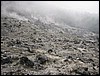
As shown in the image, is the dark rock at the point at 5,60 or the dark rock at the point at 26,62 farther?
the dark rock at the point at 5,60

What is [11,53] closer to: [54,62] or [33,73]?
Result: [54,62]

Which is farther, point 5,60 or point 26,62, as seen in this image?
point 5,60

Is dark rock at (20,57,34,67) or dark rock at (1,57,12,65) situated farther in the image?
dark rock at (1,57,12,65)

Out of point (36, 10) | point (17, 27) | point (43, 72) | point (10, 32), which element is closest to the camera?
point (43, 72)

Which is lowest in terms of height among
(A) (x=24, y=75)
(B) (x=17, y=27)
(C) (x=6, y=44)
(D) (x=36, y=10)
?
(A) (x=24, y=75)

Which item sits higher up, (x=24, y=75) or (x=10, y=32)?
(x=10, y=32)

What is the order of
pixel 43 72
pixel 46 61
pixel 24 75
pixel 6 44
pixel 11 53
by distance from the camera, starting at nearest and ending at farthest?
pixel 24 75 → pixel 43 72 → pixel 46 61 → pixel 11 53 → pixel 6 44

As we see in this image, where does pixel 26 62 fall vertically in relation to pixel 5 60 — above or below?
below

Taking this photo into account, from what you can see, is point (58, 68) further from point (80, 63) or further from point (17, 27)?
point (17, 27)

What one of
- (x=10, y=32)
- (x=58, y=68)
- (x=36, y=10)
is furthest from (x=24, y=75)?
(x=36, y=10)

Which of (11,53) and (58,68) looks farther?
(11,53)

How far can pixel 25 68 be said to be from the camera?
40281 millimetres

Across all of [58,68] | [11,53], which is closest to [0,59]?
[11,53]

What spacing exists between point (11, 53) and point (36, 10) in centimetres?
14399
